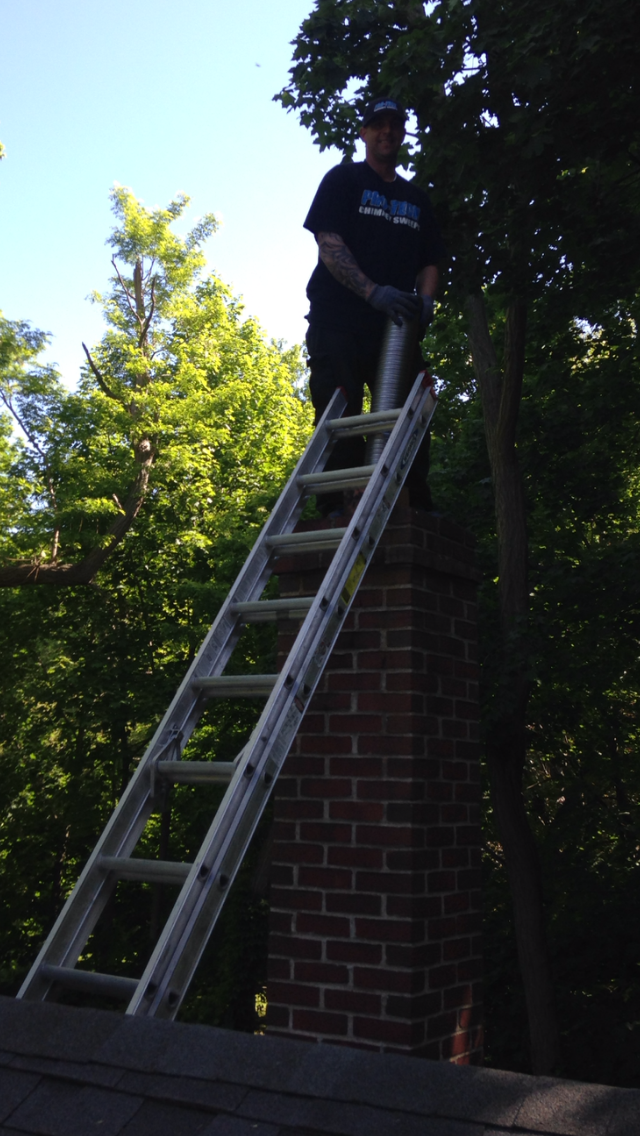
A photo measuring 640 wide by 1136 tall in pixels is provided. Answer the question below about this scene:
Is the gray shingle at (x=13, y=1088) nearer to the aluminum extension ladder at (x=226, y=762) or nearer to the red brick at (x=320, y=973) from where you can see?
the aluminum extension ladder at (x=226, y=762)

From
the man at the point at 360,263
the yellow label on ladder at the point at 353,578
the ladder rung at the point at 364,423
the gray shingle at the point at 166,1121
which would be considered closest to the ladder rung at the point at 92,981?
the gray shingle at the point at 166,1121

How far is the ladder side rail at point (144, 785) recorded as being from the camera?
2.68 metres

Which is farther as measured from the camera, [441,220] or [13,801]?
[13,801]

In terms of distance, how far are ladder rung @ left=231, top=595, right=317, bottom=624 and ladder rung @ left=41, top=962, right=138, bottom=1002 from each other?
1236 mm

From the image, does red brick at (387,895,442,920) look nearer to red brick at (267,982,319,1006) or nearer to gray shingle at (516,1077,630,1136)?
red brick at (267,982,319,1006)

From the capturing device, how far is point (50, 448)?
19812 mm

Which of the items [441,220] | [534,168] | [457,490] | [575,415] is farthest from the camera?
[457,490]

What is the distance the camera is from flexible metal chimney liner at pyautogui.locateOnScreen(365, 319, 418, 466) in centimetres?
407

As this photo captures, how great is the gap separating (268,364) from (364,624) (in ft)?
72.0

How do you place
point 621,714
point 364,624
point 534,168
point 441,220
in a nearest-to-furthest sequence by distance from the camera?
point 364,624 < point 534,168 < point 441,220 < point 621,714

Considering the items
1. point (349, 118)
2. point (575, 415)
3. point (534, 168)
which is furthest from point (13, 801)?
point (534, 168)

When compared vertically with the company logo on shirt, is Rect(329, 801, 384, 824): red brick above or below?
below

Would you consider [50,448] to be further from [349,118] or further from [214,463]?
[349,118]

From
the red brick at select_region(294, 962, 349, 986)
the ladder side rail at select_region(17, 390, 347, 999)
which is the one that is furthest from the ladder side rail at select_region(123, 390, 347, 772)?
the red brick at select_region(294, 962, 349, 986)
